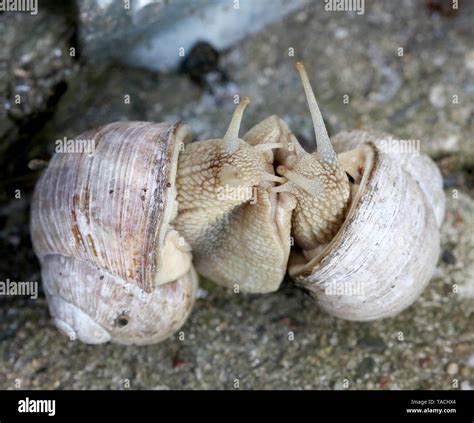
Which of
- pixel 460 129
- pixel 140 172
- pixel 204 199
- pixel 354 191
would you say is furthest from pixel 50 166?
pixel 460 129

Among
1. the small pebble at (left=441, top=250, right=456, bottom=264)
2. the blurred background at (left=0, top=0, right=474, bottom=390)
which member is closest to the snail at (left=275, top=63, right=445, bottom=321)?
the blurred background at (left=0, top=0, right=474, bottom=390)

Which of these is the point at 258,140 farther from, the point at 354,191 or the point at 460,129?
the point at 460,129

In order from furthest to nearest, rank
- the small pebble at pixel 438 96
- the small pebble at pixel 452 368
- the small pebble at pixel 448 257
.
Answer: the small pebble at pixel 438 96, the small pebble at pixel 448 257, the small pebble at pixel 452 368

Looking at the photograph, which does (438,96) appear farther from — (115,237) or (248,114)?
(115,237)

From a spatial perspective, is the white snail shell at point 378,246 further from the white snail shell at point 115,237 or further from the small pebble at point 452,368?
the white snail shell at point 115,237

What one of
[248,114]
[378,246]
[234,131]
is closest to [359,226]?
[378,246]

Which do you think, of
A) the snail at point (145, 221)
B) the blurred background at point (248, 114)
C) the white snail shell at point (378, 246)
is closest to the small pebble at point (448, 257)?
the blurred background at point (248, 114)

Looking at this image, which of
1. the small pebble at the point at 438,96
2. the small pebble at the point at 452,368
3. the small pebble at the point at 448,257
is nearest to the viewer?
the small pebble at the point at 452,368
